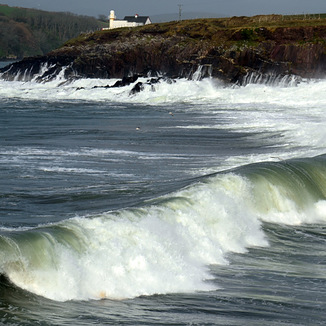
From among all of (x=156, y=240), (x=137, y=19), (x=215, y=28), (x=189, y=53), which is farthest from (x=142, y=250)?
(x=137, y=19)

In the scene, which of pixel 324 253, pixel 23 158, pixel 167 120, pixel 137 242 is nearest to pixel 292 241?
pixel 324 253

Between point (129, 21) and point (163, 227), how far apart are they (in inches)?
4258

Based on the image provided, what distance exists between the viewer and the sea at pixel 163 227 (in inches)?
379

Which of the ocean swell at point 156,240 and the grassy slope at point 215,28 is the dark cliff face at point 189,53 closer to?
the grassy slope at point 215,28

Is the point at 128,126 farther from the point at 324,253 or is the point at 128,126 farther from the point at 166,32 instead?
the point at 166,32

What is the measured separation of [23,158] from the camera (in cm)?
2300

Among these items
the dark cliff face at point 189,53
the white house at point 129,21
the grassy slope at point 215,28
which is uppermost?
the white house at point 129,21

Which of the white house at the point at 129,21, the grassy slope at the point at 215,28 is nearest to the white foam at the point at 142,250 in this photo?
the grassy slope at the point at 215,28

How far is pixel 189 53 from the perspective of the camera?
232ft

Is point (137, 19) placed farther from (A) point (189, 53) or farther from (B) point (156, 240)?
(B) point (156, 240)

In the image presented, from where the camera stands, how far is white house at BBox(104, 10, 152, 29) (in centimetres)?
11238

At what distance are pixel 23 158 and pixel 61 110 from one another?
25.3 m

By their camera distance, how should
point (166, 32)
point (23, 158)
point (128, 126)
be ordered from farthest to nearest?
point (166, 32), point (128, 126), point (23, 158)

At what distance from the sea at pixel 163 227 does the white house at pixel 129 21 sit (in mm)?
81770
